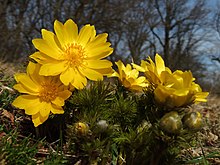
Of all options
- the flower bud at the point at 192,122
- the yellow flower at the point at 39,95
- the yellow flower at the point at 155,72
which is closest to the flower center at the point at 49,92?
the yellow flower at the point at 39,95

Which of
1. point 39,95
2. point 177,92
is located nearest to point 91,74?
point 39,95

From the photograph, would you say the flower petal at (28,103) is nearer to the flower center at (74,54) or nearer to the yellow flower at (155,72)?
the flower center at (74,54)

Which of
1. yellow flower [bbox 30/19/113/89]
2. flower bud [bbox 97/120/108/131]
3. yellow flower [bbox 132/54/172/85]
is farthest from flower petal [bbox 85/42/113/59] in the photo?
flower bud [bbox 97/120/108/131]

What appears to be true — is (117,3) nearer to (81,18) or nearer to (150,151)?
(81,18)

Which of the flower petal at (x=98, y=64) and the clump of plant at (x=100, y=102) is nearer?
the clump of plant at (x=100, y=102)

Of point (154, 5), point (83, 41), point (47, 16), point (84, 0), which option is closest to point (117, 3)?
point (84, 0)

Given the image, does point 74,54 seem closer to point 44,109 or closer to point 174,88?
point 44,109

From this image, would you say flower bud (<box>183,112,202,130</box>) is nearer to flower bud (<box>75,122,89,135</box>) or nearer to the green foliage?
flower bud (<box>75,122,89,135</box>)
